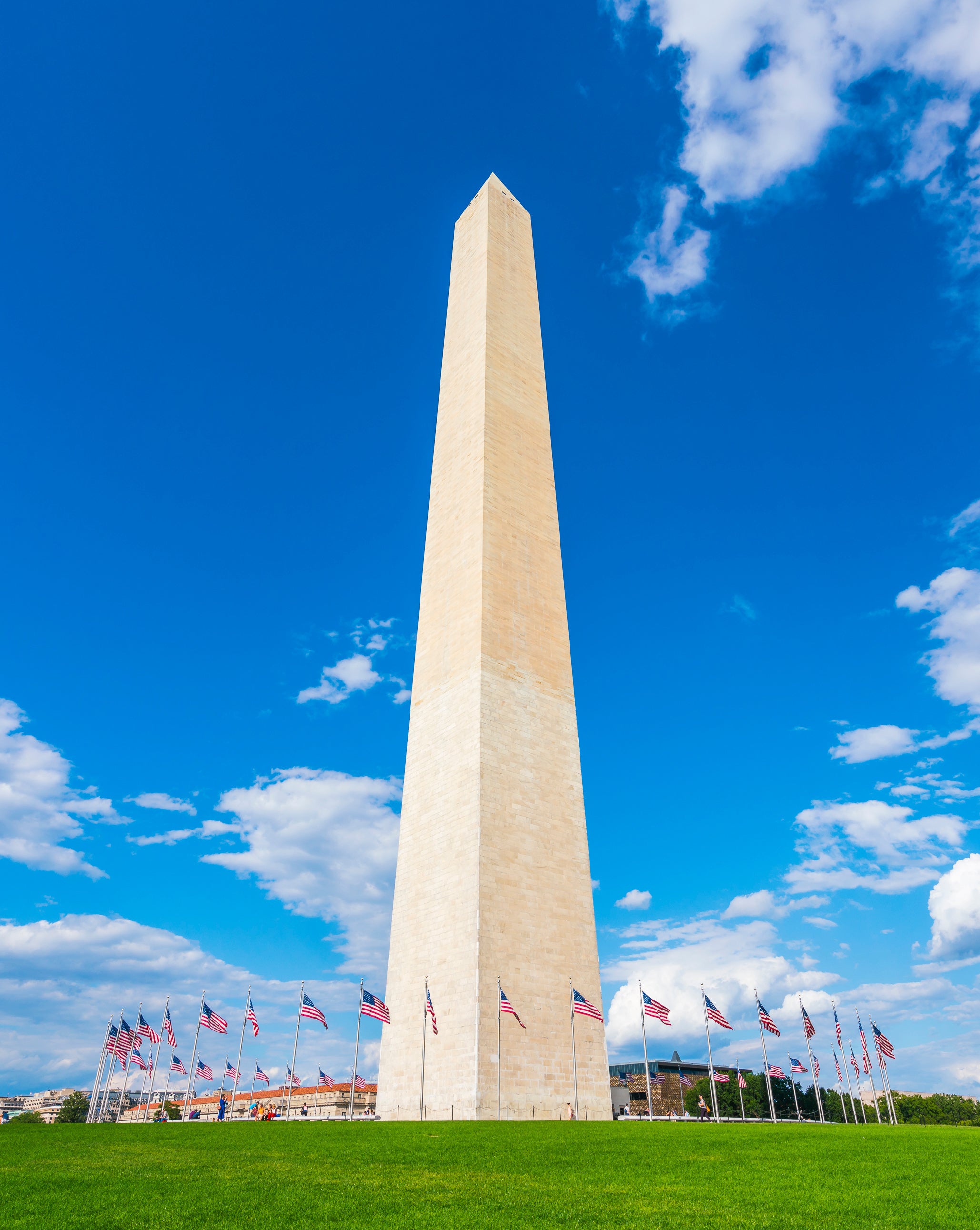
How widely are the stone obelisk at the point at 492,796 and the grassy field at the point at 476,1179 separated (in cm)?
613

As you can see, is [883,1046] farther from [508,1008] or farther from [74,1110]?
[74,1110]

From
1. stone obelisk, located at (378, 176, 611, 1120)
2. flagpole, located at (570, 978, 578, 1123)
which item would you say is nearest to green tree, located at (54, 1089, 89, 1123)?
stone obelisk, located at (378, 176, 611, 1120)

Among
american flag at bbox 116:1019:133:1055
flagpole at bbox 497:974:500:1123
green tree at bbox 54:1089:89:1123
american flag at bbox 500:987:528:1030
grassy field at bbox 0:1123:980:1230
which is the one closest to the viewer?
grassy field at bbox 0:1123:980:1230

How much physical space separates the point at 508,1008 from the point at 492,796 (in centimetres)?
657

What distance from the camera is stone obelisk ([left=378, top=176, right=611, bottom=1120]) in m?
26.3

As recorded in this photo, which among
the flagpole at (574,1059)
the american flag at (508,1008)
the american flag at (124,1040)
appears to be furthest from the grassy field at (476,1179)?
the american flag at (124,1040)

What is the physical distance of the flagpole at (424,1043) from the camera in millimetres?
25281

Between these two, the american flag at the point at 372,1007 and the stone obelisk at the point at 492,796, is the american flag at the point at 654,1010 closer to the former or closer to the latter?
the stone obelisk at the point at 492,796

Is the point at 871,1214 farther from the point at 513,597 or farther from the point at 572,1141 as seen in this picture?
the point at 513,597

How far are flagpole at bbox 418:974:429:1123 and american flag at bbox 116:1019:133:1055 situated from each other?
13.3 m

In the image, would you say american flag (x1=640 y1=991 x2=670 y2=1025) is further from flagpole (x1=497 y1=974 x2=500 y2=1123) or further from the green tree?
the green tree

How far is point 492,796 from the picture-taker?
28859 millimetres

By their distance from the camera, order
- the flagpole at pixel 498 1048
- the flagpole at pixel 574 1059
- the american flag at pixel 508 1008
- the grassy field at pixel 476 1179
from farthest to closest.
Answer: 1. the flagpole at pixel 574 1059
2. the american flag at pixel 508 1008
3. the flagpole at pixel 498 1048
4. the grassy field at pixel 476 1179

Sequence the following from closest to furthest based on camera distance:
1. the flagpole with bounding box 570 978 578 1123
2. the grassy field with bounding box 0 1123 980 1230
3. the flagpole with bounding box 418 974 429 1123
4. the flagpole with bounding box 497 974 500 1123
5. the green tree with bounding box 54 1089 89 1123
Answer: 1. the grassy field with bounding box 0 1123 980 1230
2. the flagpole with bounding box 497 974 500 1123
3. the flagpole with bounding box 418 974 429 1123
4. the flagpole with bounding box 570 978 578 1123
5. the green tree with bounding box 54 1089 89 1123
